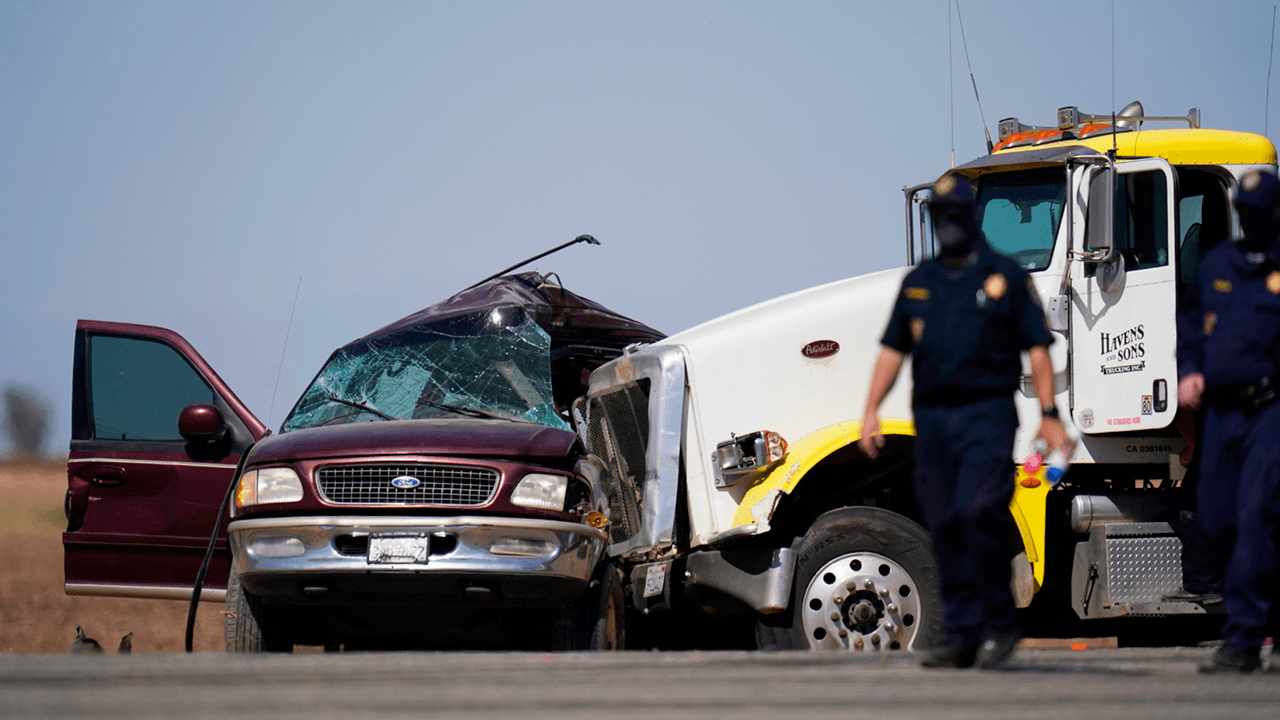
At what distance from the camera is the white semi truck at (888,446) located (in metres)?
7.84

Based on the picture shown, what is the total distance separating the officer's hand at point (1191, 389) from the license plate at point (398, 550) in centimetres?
366

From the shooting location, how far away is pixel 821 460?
315 inches

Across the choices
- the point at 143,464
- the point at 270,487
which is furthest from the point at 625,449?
the point at 143,464

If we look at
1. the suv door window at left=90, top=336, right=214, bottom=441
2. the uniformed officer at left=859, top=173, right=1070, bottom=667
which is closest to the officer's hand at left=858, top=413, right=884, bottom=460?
the uniformed officer at left=859, top=173, right=1070, bottom=667

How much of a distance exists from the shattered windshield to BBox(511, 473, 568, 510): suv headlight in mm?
1370

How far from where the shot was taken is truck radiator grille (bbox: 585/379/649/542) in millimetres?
8703

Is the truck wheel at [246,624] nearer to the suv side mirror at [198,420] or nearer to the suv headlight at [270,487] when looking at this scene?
the suv headlight at [270,487]

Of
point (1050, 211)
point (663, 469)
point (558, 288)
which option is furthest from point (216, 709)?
point (558, 288)

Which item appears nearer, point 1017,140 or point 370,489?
point 370,489

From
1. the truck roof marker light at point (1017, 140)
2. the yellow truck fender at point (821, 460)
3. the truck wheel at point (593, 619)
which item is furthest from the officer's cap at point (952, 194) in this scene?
the truck roof marker light at point (1017, 140)

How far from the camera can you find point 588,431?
30.9ft

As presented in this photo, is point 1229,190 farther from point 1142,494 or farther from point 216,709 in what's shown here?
point 216,709

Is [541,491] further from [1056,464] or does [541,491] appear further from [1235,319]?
[1235,319]

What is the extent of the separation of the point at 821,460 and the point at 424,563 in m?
2.21
